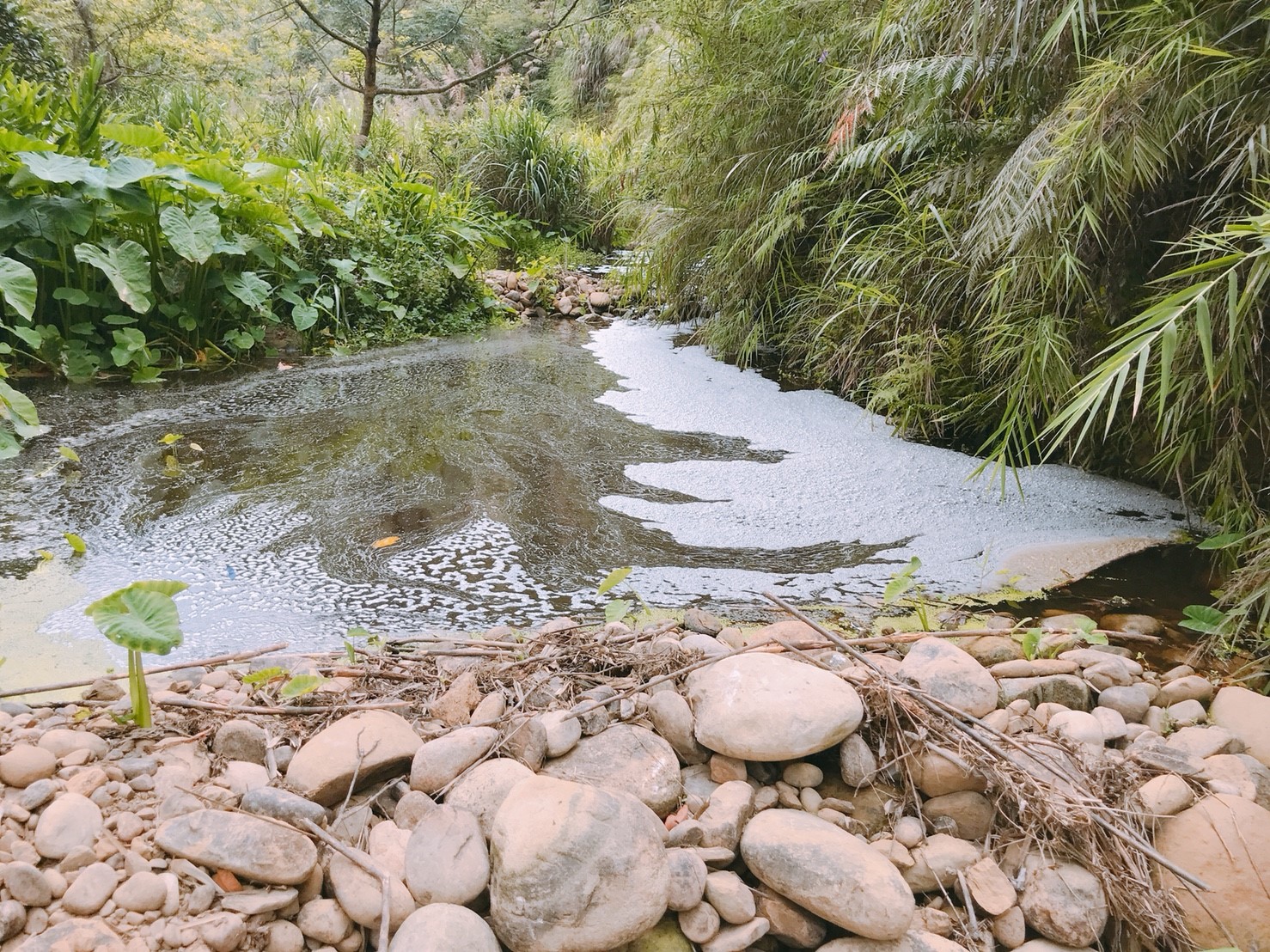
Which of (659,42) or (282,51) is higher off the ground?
(282,51)

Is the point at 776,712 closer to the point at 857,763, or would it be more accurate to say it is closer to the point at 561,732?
the point at 857,763

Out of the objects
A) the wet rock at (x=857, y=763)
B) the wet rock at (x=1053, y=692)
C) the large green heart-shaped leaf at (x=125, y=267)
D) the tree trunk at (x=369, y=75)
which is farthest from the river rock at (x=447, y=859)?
the tree trunk at (x=369, y=75)

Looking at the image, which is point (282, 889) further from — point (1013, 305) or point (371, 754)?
point (1013, 305)

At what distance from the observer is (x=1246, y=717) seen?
1233 mm

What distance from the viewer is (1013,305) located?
2193mm

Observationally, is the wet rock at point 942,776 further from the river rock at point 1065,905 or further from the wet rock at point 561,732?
the wet rock at point 561,732

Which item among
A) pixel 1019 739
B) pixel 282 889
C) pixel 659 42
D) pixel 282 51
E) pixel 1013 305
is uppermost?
pixel 282 51

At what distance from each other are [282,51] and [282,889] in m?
15.1

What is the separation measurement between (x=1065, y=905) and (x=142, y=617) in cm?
116

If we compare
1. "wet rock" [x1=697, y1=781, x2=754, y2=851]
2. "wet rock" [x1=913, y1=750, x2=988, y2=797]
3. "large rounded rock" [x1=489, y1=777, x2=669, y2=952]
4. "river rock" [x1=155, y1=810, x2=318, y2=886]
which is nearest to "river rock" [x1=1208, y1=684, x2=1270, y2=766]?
"wet rock" [x1=913, y1=750, x2=988, y2=797]

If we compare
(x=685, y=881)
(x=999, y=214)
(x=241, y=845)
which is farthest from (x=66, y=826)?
(x=999, y=214)

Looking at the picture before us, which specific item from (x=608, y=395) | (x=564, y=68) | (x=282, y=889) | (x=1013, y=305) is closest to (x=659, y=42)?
(x=608, y=395)

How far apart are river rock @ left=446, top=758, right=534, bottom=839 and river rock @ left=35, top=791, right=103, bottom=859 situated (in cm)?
38

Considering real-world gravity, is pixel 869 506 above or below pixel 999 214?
below
